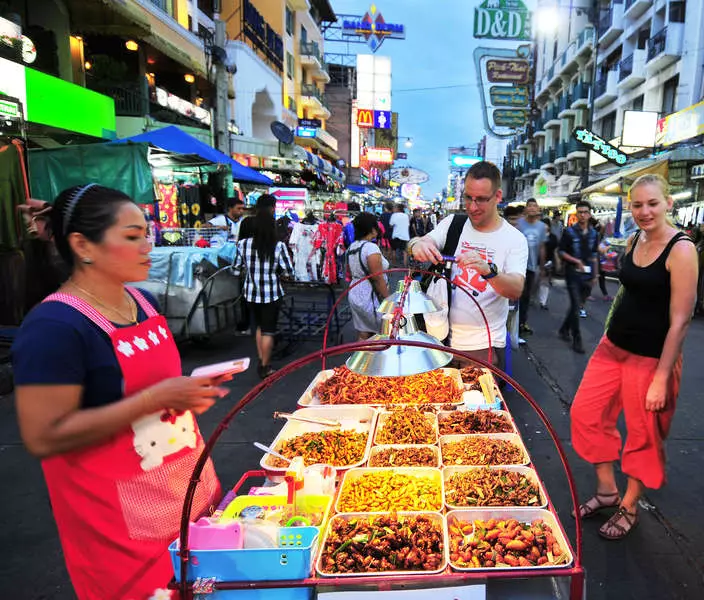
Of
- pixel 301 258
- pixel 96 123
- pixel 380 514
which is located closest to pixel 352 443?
pixel 380 514

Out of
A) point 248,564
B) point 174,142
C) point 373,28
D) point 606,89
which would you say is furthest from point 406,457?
point 373,28

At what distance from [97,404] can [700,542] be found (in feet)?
11.9

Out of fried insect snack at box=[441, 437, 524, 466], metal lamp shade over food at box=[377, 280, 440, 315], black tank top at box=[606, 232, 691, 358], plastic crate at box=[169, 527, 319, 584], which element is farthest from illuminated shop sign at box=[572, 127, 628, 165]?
plastic crate at box=[169, 527, 319, 584]

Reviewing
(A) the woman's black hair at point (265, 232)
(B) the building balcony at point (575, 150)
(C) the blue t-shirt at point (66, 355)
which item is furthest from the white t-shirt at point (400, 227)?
(B) the building balcony at point (575, 150)

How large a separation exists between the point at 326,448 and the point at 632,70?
27.5 m

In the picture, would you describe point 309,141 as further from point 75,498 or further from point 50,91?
point 75,498

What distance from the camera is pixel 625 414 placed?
2895 millimetres

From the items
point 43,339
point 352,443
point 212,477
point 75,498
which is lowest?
point 352,443

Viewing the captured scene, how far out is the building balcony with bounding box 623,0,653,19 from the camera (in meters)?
22.9

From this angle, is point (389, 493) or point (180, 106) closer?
point (389, 493)

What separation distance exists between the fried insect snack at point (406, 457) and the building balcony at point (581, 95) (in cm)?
3593

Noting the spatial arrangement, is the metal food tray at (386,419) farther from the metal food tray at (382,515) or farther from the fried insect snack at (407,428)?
the metal food tray at (382,515)

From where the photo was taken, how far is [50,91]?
9.09m

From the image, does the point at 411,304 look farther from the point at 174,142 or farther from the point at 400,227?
the point at 400,227
